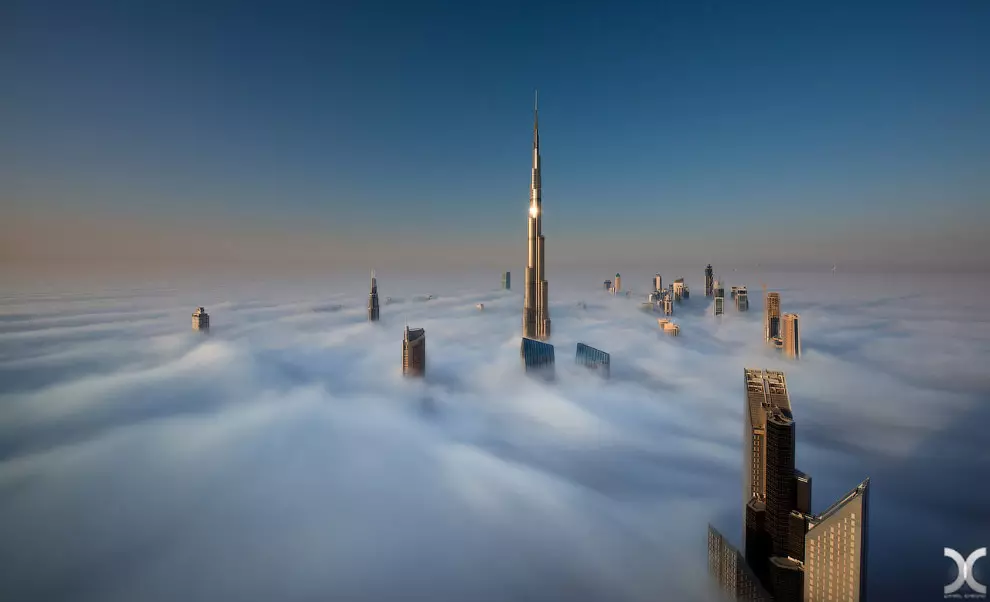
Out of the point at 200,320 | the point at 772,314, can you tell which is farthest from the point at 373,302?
the point at 772,314

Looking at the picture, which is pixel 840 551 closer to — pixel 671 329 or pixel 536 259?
pixel 536 259

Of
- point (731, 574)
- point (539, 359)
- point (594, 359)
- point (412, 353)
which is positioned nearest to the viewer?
point (731, 574)

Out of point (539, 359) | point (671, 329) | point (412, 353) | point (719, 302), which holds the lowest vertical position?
point (539, 359)

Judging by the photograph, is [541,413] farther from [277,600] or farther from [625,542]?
[277,600]

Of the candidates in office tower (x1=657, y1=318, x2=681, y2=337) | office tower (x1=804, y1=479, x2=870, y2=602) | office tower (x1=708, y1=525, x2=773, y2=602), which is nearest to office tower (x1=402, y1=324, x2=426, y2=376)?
office tower (x1=708, y1=525, x2=773, y2=602)

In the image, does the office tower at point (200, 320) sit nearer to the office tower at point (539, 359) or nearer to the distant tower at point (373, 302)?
the distant tower at point (373, 302)

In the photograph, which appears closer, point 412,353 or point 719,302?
point 412,353
